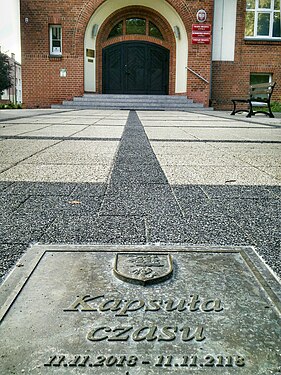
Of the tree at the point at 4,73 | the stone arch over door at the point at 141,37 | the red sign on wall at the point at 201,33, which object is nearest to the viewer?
the red sign on wall at the point at 201,33

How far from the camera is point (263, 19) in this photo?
1989 cm

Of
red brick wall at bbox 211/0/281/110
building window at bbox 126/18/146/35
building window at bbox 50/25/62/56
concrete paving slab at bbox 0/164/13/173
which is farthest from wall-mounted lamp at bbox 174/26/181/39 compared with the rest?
concrete paving slab at bbox 0/164/13/173

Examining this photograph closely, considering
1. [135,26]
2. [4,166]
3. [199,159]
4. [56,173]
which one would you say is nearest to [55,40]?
[135,26]

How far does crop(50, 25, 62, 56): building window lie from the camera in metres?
19.0

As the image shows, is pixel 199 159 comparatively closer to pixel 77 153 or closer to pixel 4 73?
pixel 77 153

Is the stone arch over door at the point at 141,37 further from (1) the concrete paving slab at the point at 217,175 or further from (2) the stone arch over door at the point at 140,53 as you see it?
(1) the concrete paving slab at the point at 217,175

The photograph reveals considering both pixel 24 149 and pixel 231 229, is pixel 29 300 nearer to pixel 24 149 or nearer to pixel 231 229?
pixel 231 229

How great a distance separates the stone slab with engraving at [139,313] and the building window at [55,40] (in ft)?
62.3

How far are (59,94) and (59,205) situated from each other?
17.8 m

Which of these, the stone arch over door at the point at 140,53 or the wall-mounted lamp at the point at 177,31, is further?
the stone arch over door at the point at 140,53

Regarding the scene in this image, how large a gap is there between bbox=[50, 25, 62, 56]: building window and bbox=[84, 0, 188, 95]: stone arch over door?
1142 mm

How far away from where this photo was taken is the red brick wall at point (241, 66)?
19.6 meters

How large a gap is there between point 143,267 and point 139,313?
27 centimetres

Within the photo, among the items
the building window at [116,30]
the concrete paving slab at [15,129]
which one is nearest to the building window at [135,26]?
the building window at [116,30]
